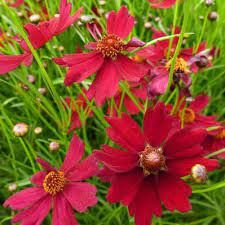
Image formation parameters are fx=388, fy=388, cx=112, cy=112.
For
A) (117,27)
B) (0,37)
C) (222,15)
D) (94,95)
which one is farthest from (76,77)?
(222,15)

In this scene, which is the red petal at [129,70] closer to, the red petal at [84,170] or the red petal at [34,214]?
the red petal at [84,170]

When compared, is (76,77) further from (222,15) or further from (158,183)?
(222,15)

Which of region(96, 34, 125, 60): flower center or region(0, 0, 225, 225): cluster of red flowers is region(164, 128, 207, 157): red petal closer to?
region(0, 0, 225, 225): cluster of red flowers

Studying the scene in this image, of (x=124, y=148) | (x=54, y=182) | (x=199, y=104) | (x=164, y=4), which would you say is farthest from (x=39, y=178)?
(x=164, y=4)

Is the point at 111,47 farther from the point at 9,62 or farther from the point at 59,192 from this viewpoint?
the point at 59,192

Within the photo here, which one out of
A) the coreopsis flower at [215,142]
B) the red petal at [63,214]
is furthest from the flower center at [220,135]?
the red petal at [63,214]
